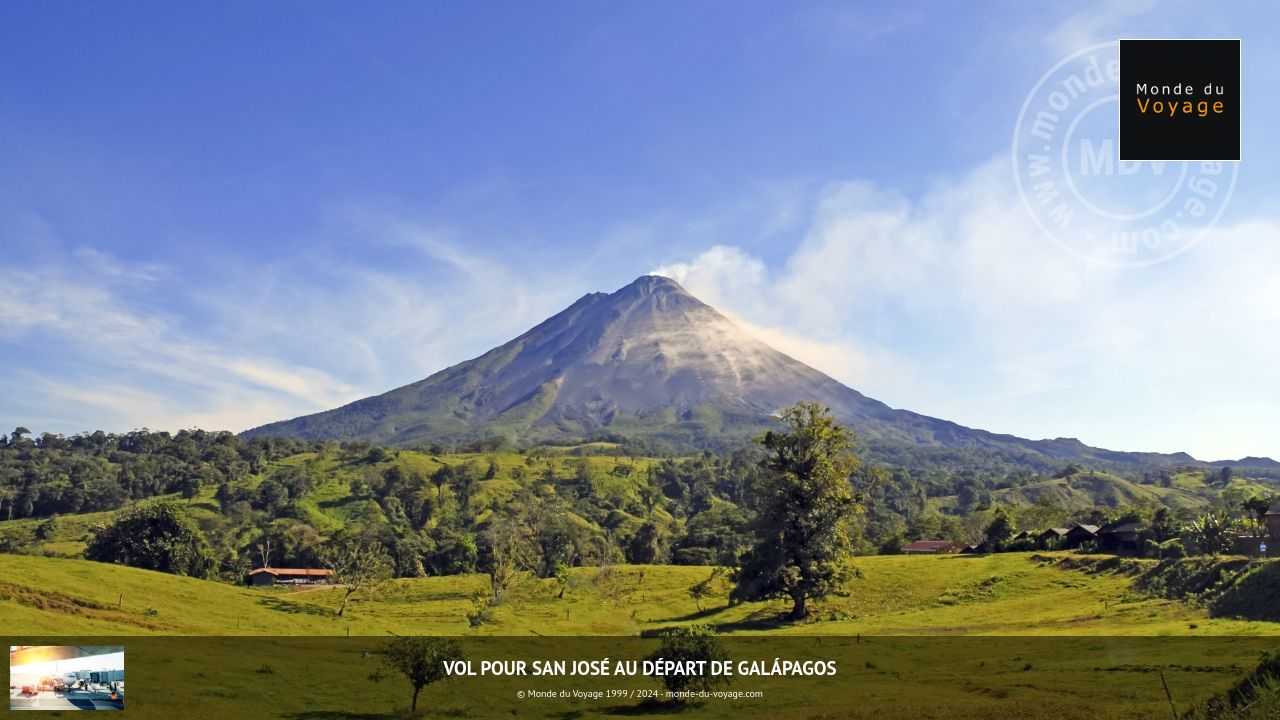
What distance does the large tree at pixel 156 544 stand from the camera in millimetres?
86312

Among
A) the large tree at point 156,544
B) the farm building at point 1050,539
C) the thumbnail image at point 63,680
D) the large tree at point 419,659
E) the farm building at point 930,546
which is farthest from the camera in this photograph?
the farm building at point 930,546

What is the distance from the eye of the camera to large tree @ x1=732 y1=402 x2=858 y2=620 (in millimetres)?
65438

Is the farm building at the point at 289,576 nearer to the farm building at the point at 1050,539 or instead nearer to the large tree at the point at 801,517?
the large tree at the point at 801,517

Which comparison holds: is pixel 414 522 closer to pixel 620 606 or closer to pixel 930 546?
pixel 620 606

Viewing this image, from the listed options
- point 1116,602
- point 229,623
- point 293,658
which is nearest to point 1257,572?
point 1116,602

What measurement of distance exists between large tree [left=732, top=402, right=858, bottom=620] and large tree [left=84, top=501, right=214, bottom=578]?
62.9 m

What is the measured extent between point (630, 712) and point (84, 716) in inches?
817

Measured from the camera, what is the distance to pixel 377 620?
6969 centimetres

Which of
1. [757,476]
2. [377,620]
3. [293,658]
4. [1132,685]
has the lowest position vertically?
[377,620]

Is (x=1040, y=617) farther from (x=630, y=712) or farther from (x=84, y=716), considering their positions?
(x=84, y=716)

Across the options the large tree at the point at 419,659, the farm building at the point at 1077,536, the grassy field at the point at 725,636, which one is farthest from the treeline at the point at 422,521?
the large tree at the point at 419,659

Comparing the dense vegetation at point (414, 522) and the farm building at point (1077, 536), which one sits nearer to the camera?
the farm building at point (1077, 536)

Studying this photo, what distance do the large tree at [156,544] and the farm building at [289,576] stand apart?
23.8 metres

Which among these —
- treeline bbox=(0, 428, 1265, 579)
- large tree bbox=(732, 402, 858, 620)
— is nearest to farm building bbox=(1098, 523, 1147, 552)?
treeline bbox=(0, 428, 1265, 579)
